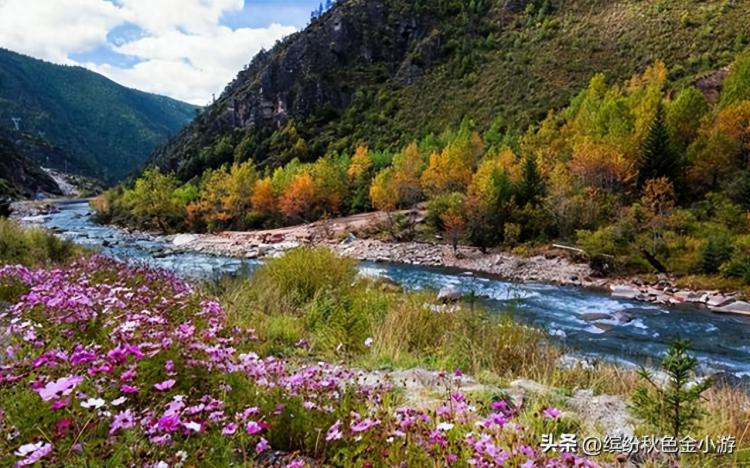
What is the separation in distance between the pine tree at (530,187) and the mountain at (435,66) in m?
25.4

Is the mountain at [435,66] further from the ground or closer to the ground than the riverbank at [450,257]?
further from the ground

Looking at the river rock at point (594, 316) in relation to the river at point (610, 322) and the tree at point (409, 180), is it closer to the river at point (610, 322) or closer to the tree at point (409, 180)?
the river at point (610, 322)

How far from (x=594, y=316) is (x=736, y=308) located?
7.35 m

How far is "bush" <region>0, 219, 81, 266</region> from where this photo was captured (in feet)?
36.3

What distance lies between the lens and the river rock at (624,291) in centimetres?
2300

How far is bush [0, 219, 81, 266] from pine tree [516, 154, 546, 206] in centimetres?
2966

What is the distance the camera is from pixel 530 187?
3606cm

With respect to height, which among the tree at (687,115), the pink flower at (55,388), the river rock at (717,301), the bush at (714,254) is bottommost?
the river rock at (717,301)

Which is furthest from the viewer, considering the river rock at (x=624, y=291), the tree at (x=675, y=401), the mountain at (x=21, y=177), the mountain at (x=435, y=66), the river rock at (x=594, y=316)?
the mountain at (x=21, y=177)

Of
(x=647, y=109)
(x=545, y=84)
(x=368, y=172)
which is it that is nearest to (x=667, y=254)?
(x=647, y=109)

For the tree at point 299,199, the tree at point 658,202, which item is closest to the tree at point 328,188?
the tree at point 299,199

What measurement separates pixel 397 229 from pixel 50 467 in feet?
134

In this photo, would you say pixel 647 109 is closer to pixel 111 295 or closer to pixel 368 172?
pixel 368 172

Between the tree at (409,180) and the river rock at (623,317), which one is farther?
the tree at (409,180)
